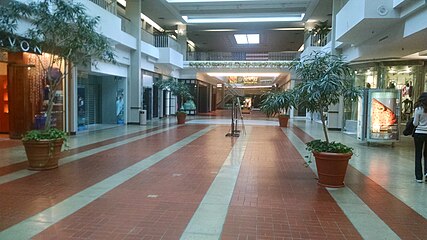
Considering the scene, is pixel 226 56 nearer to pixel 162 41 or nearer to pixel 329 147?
pixel 162 41

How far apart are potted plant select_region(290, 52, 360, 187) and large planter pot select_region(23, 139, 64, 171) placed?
4.36 metres

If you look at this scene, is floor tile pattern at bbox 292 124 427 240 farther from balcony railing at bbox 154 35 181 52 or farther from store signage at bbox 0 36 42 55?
balcony railing at bbox 154 35 181 52

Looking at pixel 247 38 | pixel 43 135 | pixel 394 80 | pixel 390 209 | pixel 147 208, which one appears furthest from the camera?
pixel 247 38

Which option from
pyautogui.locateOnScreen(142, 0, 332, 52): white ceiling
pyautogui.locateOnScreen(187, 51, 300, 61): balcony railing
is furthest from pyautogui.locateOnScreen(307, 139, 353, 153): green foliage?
pyautogui.locateOnScreen(187, 51, 300, 61): balcony railing

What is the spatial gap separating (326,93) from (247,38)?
991 inches

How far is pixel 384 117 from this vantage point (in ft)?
35.0

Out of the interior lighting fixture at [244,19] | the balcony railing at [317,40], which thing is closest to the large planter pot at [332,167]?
the balcony railing at [317,40]

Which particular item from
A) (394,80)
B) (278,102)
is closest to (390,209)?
(278,102)

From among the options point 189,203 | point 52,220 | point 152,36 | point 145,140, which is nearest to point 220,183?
point 189,203

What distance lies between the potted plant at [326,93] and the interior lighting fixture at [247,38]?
76.5 feet

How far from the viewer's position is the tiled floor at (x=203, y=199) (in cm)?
375

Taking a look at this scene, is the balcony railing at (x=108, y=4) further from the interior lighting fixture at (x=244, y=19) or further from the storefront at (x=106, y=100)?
the interior lighting fixture at (x=244, y=19)

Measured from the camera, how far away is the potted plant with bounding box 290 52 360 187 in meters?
5.46

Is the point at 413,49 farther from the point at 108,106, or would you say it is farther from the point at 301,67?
the point at 108,106
